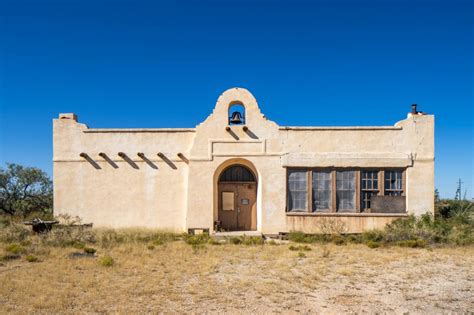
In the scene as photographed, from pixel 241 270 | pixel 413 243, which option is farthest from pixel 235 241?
pixel 413 243

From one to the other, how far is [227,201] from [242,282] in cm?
907

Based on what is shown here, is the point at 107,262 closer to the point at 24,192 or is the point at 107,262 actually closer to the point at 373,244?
the point at 373,244

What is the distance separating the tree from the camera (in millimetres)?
22469

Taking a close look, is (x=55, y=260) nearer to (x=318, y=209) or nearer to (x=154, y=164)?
(x=154, y=164)

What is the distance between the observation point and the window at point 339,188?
16516 mm

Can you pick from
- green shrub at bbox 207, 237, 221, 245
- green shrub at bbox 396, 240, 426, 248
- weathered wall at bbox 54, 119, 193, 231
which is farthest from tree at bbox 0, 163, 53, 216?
green shrub at bbox 396, 240, 426, 248

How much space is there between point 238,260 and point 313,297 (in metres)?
4.12

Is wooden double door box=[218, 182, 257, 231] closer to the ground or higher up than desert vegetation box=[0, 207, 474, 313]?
higher up

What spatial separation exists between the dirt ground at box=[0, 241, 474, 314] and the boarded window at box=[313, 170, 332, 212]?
11.8 feet

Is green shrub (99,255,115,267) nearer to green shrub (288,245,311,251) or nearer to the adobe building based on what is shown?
the adobe building

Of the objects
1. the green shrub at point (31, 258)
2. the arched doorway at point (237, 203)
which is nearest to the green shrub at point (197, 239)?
the arched doorway at point (237, 203)

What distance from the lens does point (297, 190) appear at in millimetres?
16734

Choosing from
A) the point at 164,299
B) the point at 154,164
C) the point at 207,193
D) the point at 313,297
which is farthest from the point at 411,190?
the point at 164,299

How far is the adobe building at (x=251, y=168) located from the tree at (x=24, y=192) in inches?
263
